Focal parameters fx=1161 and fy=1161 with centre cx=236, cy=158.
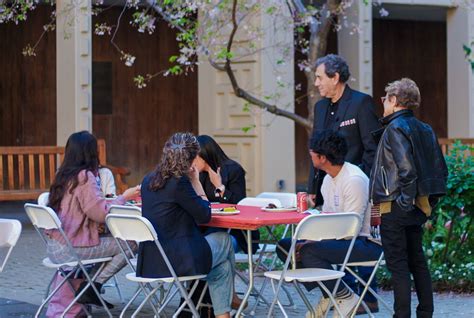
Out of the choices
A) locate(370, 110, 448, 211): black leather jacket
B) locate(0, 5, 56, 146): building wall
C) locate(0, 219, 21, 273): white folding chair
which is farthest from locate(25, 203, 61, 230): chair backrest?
locate(0, 5, 56, 146): building wall

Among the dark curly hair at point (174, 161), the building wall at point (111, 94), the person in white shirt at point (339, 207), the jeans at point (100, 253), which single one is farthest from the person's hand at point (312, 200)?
the building wall at point (111, 94)

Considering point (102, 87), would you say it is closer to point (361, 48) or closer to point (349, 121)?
point (361, 48)

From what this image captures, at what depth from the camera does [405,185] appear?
7457 mm

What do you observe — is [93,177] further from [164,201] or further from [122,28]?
[122,28]

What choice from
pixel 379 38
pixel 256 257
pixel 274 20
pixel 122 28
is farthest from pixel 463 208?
pixel 379 38

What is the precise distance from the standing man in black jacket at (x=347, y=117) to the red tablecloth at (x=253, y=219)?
83 centimetres

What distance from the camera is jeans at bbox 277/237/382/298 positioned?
25.6 ft

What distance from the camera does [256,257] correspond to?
370 inches

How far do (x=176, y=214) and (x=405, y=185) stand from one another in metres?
1.50

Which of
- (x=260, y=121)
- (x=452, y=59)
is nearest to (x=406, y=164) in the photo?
(x=260, y=121)

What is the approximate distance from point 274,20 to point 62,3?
8.92 feet

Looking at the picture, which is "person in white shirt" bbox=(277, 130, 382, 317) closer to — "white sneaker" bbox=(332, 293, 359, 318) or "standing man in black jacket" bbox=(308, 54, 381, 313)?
"white sneaker" bbox=(332, 293, 359, 318)

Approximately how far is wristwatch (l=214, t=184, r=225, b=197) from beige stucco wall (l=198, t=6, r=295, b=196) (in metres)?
6.44

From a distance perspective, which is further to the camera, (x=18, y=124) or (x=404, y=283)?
(x=18, y=124)
